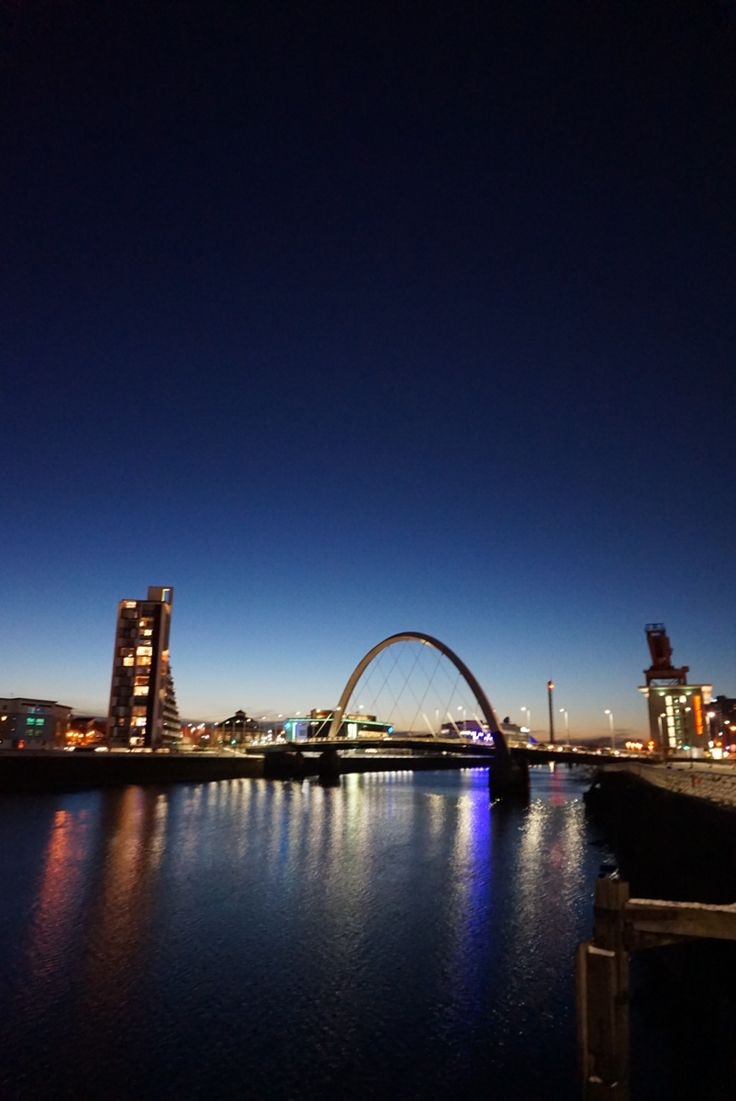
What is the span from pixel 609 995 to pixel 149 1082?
10.2 metres

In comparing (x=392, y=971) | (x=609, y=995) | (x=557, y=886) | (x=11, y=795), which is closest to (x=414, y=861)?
(x=557, y=886)

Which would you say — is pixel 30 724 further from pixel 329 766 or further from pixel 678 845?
pixel 678 845

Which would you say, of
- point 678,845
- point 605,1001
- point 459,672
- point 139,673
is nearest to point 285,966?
point 678,845

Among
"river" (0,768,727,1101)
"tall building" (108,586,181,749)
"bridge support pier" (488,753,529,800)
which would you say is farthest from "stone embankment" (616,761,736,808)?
"tall building" (108,586,181,749)

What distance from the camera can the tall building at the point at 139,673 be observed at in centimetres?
13450

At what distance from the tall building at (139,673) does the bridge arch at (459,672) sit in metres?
39.4

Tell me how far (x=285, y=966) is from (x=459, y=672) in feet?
266

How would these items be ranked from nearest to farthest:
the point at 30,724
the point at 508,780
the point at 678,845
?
1. the point at 678,845
2. the point at 508,780
3. the point at 30,724

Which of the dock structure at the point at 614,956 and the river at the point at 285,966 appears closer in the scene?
the dock structure at the point at 614,956

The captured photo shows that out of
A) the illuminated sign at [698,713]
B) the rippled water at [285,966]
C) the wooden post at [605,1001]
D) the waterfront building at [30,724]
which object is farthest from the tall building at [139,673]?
the wooden post at [605,1001]

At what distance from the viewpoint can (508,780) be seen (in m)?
82.9

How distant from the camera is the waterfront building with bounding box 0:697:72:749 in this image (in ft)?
460

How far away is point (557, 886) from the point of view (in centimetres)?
3100

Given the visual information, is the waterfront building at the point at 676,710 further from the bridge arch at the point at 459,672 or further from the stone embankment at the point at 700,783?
the stone embankment at the point at 700,783
